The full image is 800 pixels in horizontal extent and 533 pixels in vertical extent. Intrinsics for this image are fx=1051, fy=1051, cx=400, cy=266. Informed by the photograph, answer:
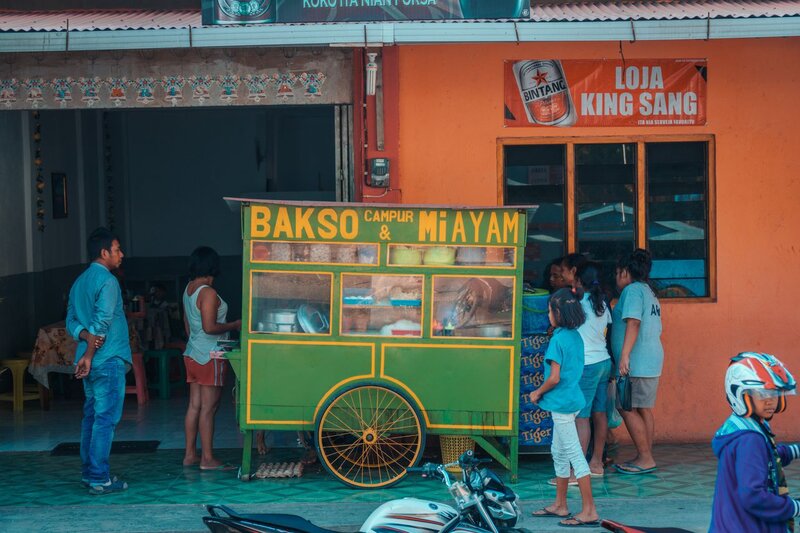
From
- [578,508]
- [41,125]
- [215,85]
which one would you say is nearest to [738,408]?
[578,508]

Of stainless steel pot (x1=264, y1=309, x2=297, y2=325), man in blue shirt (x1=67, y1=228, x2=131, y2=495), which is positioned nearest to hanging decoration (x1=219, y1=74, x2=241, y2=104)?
man in blue shirt (x1=67, y1=228, x2=131, y2=495)

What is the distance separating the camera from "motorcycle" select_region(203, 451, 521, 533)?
15.1ft

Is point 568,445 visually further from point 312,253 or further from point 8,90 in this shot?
point 8,90

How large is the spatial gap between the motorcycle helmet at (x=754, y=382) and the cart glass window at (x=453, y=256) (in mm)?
3646

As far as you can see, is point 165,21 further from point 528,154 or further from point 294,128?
point 294,128

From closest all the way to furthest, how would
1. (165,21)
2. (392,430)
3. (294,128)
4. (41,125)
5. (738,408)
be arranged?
(738,408)
(392,430)
(165,21)
(41,125)
(294,128)

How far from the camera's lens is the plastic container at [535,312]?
26.0 feet

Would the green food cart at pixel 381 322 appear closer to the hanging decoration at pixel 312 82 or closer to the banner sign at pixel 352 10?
the banner sign at pixel 352 10

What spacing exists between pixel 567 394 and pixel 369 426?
1621 millimetres

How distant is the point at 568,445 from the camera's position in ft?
21.7

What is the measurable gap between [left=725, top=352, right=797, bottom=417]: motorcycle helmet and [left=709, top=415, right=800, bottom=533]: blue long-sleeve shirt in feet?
0.32

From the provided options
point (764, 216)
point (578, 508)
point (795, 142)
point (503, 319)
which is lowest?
point (578, 508)

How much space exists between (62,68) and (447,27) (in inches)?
130

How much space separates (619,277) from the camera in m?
7.97
